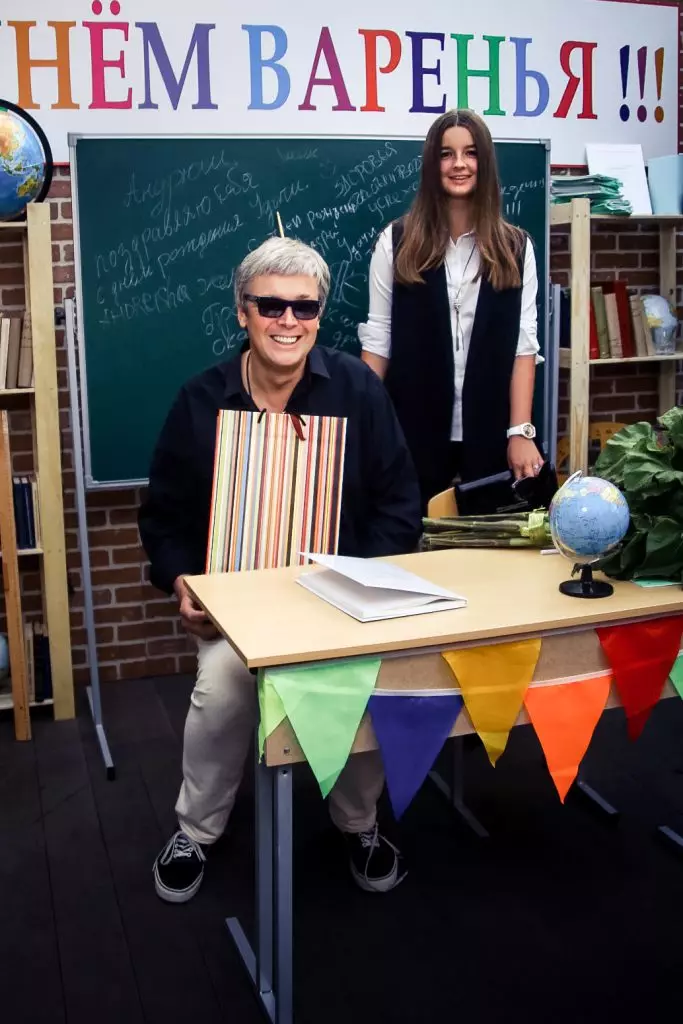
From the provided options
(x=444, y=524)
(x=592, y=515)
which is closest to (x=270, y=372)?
(x=444, y=524)

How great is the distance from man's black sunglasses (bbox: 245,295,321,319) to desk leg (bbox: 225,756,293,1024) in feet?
3.32

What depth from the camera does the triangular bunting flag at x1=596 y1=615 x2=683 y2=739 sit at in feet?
6.22

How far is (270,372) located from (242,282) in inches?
8.3

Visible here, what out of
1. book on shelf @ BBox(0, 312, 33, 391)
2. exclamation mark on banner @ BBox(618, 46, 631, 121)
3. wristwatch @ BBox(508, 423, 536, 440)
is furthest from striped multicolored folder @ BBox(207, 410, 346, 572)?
exclamation mark on banner @ BBox(618, 46, 631, 121)

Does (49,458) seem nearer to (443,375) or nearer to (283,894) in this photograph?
(443,375)

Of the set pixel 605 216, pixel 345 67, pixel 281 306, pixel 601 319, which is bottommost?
pixel 281 306

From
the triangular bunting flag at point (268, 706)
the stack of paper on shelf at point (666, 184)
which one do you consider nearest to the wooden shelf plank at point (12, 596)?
→ the triangular bunting flag at point (268, 706)

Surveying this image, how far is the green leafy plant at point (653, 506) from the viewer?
79.0 inches

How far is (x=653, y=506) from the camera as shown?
2.04m

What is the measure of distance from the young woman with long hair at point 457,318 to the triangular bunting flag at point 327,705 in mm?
1536

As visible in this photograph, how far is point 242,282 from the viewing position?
7.86 ft

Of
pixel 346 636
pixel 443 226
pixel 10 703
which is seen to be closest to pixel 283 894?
pixel 346 636

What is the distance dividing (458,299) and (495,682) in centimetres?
159

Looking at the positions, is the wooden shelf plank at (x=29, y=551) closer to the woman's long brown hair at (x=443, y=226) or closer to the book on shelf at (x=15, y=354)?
the book on shelf at (x=15, y=354)
